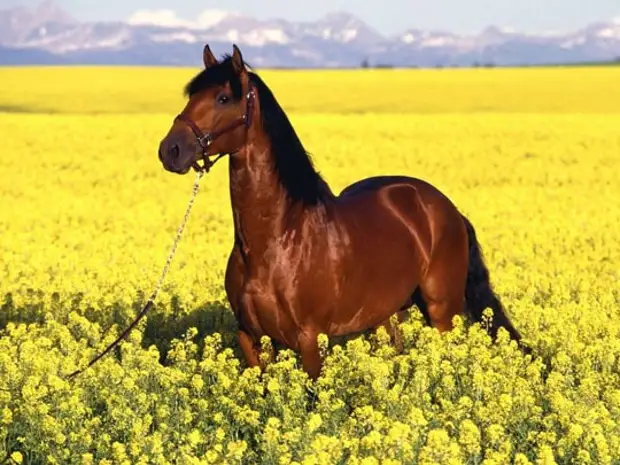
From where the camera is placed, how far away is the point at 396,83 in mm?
69125

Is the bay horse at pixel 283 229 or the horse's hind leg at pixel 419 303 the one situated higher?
the bay horse at pixel 283 229

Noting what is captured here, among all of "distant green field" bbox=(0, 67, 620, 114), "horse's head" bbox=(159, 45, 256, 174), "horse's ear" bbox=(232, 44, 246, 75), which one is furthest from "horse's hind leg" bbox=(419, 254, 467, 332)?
"distant green field" bbox=(0, 67, 620, 114)

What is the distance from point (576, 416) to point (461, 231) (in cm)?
266

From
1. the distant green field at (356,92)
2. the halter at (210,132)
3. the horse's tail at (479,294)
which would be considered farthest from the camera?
the distant green field at (356,92)

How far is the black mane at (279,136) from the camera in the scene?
664 centimetres

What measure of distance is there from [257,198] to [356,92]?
5652 cm

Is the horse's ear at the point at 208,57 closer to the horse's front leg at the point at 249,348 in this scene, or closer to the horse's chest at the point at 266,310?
the horse's chest at the point at 266,310

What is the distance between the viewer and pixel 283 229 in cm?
697

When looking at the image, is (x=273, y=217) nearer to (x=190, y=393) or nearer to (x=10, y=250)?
(x=190, y=393)

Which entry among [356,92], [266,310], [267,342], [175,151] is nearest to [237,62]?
[175,151]

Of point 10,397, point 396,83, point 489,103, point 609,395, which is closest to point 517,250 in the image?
point 609,395

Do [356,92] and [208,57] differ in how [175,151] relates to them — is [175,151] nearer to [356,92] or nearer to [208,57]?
[208,57]

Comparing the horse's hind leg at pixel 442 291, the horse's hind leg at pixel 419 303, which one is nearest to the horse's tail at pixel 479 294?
the horse's hind leg at pixel 442 291

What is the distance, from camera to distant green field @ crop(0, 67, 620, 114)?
5509 centimetres
